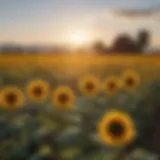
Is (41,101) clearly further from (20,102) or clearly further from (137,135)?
(137,135)

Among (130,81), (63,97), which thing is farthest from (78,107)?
(130,81)

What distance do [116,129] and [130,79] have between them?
145 millimetres

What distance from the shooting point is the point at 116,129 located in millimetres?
935

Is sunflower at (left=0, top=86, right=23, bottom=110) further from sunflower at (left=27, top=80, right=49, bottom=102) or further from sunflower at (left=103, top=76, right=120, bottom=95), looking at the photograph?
sunflower at (left=103, top=76, right=120, bottom=95)

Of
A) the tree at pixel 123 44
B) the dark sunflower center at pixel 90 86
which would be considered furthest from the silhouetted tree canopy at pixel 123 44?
the dark sunflower center at pixel 90 86

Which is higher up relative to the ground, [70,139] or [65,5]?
[65,5]

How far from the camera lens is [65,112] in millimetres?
986

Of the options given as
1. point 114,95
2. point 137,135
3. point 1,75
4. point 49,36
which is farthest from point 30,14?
point 137,135

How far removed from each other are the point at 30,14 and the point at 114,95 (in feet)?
1.02

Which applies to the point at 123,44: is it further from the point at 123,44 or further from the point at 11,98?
the point at 11,98

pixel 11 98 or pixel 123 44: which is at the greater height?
pixel 123 44

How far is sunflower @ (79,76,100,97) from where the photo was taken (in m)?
0.99

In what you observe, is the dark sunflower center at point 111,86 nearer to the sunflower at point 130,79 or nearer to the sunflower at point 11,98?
the sunflower at point 130,79

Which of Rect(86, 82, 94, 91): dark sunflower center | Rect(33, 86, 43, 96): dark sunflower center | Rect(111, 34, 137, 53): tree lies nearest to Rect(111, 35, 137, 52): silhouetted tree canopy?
Rect(111, 34, 137, 53): tree
